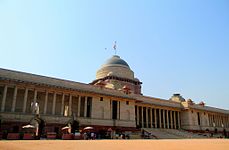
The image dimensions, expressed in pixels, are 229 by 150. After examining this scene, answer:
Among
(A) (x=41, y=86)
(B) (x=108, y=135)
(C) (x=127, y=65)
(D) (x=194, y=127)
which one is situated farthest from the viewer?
(C) (x=127, y=65)

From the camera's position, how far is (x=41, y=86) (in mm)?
35938

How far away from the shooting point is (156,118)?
55.0 metres

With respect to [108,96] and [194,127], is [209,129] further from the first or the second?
[108,96]

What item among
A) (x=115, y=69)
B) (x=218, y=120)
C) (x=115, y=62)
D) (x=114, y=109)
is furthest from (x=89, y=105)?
(x=218, y=120)

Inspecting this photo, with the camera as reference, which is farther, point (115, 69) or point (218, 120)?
point (218, 120)

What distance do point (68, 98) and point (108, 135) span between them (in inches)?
393

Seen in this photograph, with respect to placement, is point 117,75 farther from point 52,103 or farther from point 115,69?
point 52,103

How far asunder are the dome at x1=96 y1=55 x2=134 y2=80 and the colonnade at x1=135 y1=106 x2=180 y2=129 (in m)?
13.4

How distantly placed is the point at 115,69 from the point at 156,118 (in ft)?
59.1

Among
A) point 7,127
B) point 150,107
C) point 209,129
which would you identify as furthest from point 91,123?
point 209,129

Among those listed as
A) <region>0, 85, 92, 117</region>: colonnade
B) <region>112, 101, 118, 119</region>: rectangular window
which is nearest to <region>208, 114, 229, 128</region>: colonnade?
<region>112, 101, 118, 119</region>: rectangular window

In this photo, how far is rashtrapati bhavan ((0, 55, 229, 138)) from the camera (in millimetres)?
33719

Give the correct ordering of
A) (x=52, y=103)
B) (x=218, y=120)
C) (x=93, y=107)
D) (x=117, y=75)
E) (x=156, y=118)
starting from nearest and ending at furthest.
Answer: (x=52, y=103) → (x=93, y=107) → (x=156, y=118) → (x=117, y=75) → (x=218, y=120)

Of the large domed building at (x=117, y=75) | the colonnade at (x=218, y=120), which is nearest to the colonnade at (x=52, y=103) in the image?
the large domed building at (x=117, y=75)
